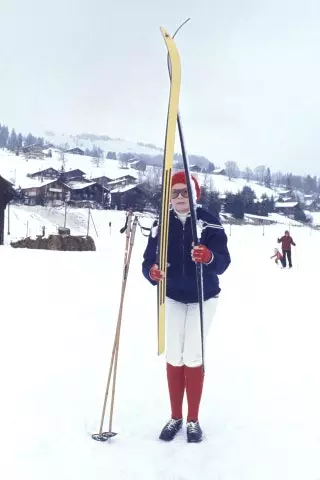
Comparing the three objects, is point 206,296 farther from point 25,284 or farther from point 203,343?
point 25,284

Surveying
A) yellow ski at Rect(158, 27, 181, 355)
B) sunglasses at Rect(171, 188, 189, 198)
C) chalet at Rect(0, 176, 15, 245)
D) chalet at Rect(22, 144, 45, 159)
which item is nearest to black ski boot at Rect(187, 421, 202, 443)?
yellow ski at Rect(158, 27, 181, 355)

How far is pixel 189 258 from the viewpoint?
11.4 ft

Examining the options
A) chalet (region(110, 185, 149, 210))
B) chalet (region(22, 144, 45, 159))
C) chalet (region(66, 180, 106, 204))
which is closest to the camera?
chalet (region(110, 185, 149, 210))

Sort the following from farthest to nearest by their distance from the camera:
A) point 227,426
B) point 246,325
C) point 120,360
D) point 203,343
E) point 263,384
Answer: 1. point 246,325
2. point 120,360
3. point 263,384
4. point 227,426
5. point 203,343

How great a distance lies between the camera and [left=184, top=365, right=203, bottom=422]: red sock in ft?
11.6

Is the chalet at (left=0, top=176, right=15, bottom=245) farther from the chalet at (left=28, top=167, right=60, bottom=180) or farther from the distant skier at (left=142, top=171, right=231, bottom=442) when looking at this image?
the chalet at (left=28, top=167, right=60, bottom=180)

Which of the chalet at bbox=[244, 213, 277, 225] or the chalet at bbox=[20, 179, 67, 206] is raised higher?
the chalet at bbox=[20, 179, 67, 206]

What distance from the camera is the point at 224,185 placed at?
111 m

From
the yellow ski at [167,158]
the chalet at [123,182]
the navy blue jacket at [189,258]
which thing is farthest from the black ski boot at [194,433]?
the chalet at [123,182]

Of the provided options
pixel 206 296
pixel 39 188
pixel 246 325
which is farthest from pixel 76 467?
pixel 39 188

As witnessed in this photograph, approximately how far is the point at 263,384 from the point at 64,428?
214cm

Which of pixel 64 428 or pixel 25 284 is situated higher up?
Result: pixel 64 428

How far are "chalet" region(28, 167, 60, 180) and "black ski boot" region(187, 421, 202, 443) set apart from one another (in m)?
89.9

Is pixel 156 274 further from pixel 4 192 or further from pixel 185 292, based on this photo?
pixel 4 192
